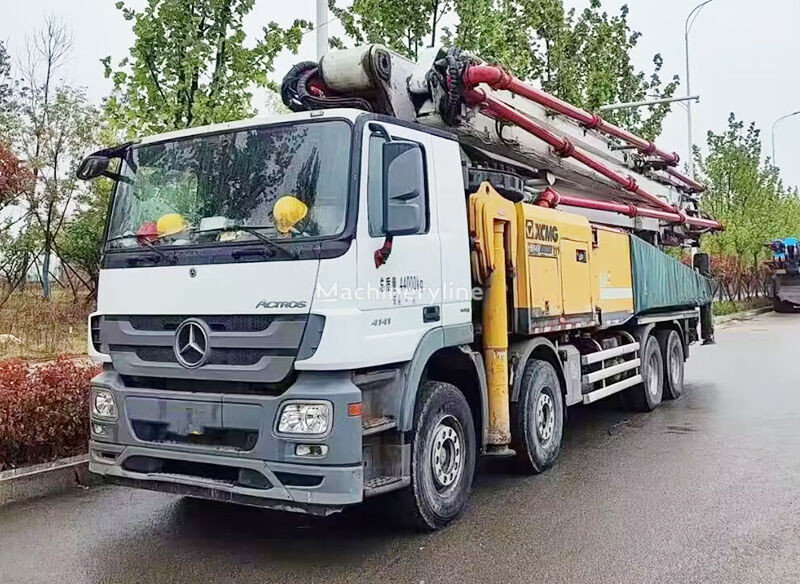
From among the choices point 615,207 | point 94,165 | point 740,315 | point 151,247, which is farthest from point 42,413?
point 740,315

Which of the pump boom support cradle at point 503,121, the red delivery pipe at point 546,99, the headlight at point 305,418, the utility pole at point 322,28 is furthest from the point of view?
the utility pole at point 322,28

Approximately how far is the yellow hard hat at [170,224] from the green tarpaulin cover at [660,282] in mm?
5938

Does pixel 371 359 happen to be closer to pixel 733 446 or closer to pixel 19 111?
pixel 733 446

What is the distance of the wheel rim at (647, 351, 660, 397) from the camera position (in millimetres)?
10159

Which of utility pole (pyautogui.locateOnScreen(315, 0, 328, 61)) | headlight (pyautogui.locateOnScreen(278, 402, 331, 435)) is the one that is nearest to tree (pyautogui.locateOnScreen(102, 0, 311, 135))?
utility pole (pyautogui.locateOnScreen(315, 0, 328, 61))

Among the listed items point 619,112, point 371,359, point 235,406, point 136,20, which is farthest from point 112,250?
point 619,112

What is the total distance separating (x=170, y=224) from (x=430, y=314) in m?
1.79

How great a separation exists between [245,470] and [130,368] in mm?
1081

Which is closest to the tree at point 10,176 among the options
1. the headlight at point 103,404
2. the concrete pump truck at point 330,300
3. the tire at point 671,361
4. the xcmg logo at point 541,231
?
the concrete pump truck at point 330,300

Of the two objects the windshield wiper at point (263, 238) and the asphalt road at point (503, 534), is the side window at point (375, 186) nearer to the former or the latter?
the windshield wiper at point (263, 238)

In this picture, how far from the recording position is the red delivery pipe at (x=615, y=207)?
773 cm

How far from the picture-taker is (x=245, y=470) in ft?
15.1

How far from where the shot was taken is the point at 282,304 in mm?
4555

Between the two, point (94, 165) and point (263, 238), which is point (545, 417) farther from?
point (94, 165)
